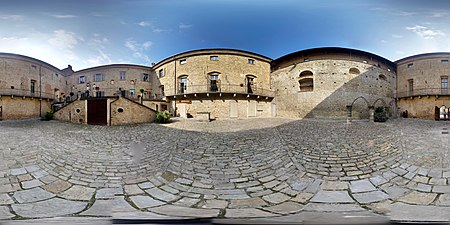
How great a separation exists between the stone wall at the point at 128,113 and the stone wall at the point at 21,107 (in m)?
0.96

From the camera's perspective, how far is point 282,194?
1.60 metres

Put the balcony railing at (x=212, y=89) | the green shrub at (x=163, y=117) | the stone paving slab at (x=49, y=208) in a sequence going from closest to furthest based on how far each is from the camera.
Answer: the stone paving slab at (x=49, y=208) → the balcony railing at (x=212, y=89) → the green shrub at (x=163, y=117)

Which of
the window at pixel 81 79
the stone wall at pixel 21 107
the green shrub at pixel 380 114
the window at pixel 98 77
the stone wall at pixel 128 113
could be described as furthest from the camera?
the green shrub at pixel 380 114

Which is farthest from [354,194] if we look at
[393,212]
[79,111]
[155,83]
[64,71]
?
[79,111]

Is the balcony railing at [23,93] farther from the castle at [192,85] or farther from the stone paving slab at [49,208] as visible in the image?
the stone paving slab at [49,208]

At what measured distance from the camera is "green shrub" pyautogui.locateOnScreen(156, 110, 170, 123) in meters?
3.09

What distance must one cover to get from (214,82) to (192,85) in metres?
0.34

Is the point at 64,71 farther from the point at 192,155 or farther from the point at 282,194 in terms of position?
the point at 282,194

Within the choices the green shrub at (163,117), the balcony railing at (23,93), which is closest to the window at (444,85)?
the green shrub at (163,117)

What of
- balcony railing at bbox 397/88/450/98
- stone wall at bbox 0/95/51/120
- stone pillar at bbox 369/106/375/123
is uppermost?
balcony railing at bbox 397/88/450/98

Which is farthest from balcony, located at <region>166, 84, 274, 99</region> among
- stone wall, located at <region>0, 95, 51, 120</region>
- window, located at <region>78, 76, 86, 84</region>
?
stone wall, located at <region>0, 95, 51, 120</region>

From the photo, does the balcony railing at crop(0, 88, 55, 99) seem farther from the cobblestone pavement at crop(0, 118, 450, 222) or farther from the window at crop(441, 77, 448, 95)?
the window at crop(441, 77, 448, 95)

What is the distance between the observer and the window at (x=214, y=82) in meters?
2.52

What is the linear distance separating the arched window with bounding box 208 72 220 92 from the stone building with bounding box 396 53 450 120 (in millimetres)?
2440
